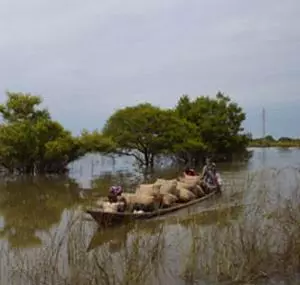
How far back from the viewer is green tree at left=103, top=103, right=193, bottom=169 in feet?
126

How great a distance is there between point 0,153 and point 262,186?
85.8 feet

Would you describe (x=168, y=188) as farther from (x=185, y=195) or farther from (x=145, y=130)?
(x=145, y=130)

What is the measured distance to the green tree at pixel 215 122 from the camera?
45.9 metres

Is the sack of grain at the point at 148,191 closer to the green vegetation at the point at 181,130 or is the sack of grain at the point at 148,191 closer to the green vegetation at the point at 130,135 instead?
the green vegetation at the point at 130,135

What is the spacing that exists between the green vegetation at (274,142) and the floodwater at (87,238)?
6587 centimetres

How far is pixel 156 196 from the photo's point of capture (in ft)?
51.5

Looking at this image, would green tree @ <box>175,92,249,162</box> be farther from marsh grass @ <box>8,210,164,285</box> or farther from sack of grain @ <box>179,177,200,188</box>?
marsh grass @ <box>8,210,164,285</box>

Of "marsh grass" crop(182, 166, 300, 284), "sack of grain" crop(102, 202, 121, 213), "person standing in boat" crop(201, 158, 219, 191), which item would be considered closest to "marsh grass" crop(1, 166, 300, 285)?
"marsh grass" crop(182, 166, 300, 284)

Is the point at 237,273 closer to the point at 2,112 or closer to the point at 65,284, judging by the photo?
the point at 65,284

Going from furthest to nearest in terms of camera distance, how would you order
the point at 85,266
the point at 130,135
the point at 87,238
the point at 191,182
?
the point at 130,135, the point at 191,182, the point at 87,238, the point at 85,266

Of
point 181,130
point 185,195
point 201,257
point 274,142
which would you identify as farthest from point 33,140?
point 274,142

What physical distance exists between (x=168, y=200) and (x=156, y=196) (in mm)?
899

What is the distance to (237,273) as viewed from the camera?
7.61 m

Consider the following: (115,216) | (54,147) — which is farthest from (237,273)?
(54,147)
